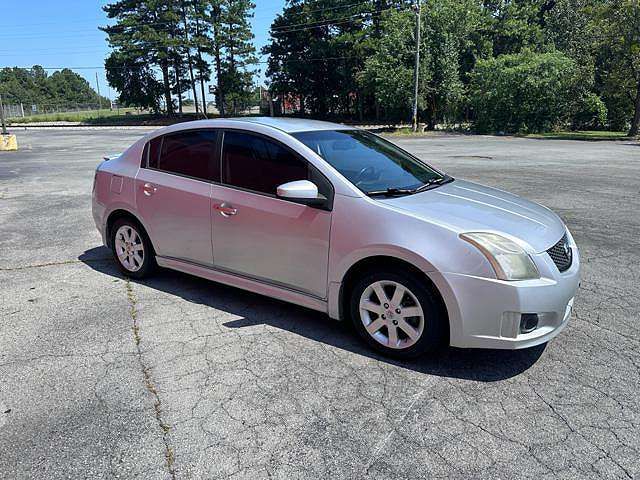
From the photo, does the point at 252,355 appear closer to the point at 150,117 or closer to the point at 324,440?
the point at 324,440

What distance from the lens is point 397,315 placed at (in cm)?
330

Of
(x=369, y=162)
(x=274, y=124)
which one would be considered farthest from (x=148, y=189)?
(x=369, y=162)

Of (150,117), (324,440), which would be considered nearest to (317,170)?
(324,440)

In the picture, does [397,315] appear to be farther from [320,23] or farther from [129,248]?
[320,23]

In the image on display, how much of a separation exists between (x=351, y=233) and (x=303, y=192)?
0.45m

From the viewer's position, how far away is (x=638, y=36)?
2767 cm

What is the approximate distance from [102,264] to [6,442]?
3297 millimetres

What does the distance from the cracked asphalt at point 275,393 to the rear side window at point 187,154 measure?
119 centimetres

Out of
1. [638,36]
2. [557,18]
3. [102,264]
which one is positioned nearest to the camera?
[102,264]

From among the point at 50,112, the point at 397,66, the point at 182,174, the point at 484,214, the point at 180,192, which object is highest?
the point at 50,112

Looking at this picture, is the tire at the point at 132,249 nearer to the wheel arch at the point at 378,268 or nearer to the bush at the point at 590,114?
the wheel arch at the point at 378,268

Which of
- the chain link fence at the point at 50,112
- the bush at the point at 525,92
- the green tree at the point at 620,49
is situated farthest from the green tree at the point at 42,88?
the green tree at the point at 620,49

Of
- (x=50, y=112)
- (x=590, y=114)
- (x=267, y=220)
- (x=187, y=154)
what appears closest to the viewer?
(x=267, y=220)

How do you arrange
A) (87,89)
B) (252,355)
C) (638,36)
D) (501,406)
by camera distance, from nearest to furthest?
(501,406) < (252,355) < (638,36) < (87,89)
